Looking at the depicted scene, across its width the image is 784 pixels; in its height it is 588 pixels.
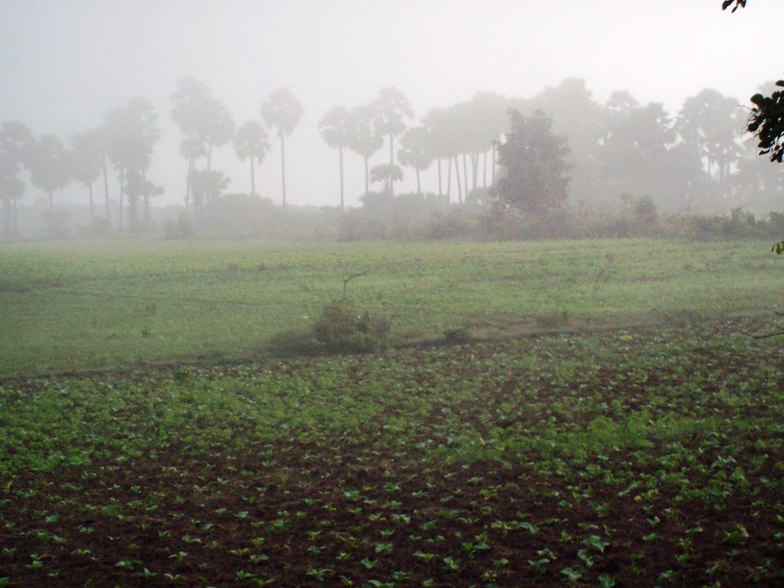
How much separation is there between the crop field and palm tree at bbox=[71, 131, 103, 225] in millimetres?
79044

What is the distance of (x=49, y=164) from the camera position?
317 feet

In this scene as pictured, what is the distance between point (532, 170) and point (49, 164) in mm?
68510

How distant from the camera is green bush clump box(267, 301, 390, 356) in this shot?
21062 millimetres

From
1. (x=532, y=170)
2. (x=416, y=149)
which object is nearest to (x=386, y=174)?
(x=416, y=149)

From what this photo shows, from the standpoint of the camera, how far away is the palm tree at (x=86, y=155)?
97.6 meters

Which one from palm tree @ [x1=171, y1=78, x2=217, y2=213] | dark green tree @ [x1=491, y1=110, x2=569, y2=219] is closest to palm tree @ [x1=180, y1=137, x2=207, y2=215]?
palm tree @ [x1=171, y1=78, x2=217, y2=213]

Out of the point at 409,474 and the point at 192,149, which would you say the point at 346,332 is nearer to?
the point at 409,474

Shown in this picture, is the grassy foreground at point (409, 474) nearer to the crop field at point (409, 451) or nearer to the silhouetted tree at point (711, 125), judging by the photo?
the crop field at point (409, 451)

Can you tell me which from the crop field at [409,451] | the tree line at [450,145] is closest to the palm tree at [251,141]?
the tree line at [450,145]

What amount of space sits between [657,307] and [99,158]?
8851 centimetres

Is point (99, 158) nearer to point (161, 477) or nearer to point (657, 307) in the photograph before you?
point (657, 307)

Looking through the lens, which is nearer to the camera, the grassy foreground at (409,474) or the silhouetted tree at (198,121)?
the grassy foreground at (409,474)

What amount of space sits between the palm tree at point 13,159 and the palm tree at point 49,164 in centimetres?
107

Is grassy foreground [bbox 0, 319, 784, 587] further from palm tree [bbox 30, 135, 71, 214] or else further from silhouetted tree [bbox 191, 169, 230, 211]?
palm tree [bbox 30, 135, 71, 214]
